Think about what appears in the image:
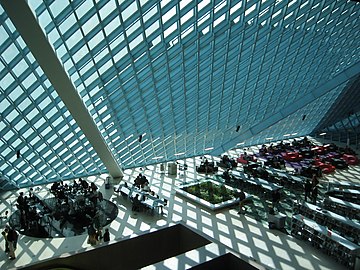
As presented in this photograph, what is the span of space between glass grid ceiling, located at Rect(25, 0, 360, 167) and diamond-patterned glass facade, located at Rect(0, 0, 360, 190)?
0.19 feet

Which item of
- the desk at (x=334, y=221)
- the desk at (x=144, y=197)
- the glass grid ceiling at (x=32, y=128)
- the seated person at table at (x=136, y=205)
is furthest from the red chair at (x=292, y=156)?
the seated person at table at (x=136, y=205)

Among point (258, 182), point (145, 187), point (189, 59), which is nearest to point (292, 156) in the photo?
point (258, 182)

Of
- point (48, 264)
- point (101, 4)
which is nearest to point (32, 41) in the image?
point (101, 4)

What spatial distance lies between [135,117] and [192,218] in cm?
818

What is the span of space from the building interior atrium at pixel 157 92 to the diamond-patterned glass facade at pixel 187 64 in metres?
0.08

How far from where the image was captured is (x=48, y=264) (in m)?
7.02

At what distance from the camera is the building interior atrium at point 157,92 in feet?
41.4

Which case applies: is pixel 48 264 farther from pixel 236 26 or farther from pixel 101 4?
pixel 236 26

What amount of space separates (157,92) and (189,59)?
280 cm

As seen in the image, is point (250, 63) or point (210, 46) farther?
point (250, 63)

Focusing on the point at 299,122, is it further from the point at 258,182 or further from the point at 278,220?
the point at 278,220

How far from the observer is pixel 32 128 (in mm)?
17812

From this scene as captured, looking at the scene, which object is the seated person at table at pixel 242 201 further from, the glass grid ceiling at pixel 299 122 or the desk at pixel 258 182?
the glass grid ceiling at pixel 299 122

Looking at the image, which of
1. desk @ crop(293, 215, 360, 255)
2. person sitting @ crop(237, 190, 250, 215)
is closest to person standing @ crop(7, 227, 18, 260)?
person sitting @ crop(237, 190, 250, 215)
